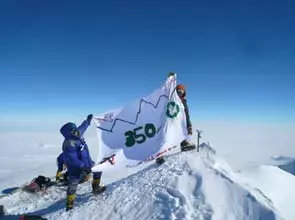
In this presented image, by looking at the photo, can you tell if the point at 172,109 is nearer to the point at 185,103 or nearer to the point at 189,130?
the point at 185,103

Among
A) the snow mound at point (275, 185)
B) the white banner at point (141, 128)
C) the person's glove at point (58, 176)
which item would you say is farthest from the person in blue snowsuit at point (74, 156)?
the snow mound at point (275, 185)

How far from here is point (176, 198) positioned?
10531mm

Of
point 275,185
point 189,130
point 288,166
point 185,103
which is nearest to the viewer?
A: point 189,130

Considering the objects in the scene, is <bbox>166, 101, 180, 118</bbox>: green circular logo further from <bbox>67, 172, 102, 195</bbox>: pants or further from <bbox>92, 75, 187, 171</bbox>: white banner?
<bbox>67, 172, 102, 195</bbox>: pants

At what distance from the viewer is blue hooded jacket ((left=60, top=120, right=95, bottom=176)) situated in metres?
11.1

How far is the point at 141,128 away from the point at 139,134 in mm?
257

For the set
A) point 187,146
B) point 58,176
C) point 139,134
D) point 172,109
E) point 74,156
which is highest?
point 172,109

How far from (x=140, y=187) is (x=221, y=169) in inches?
Answer: 108

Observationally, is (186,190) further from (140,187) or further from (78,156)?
(78,156)

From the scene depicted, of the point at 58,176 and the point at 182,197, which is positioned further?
the point at 58,176

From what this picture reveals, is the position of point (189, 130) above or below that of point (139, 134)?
above

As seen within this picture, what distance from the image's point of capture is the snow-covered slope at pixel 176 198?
994 centimetres

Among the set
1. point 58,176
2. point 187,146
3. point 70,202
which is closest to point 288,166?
point 187,146

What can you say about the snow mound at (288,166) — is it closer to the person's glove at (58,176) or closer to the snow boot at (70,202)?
the person's glove at (58,176)
